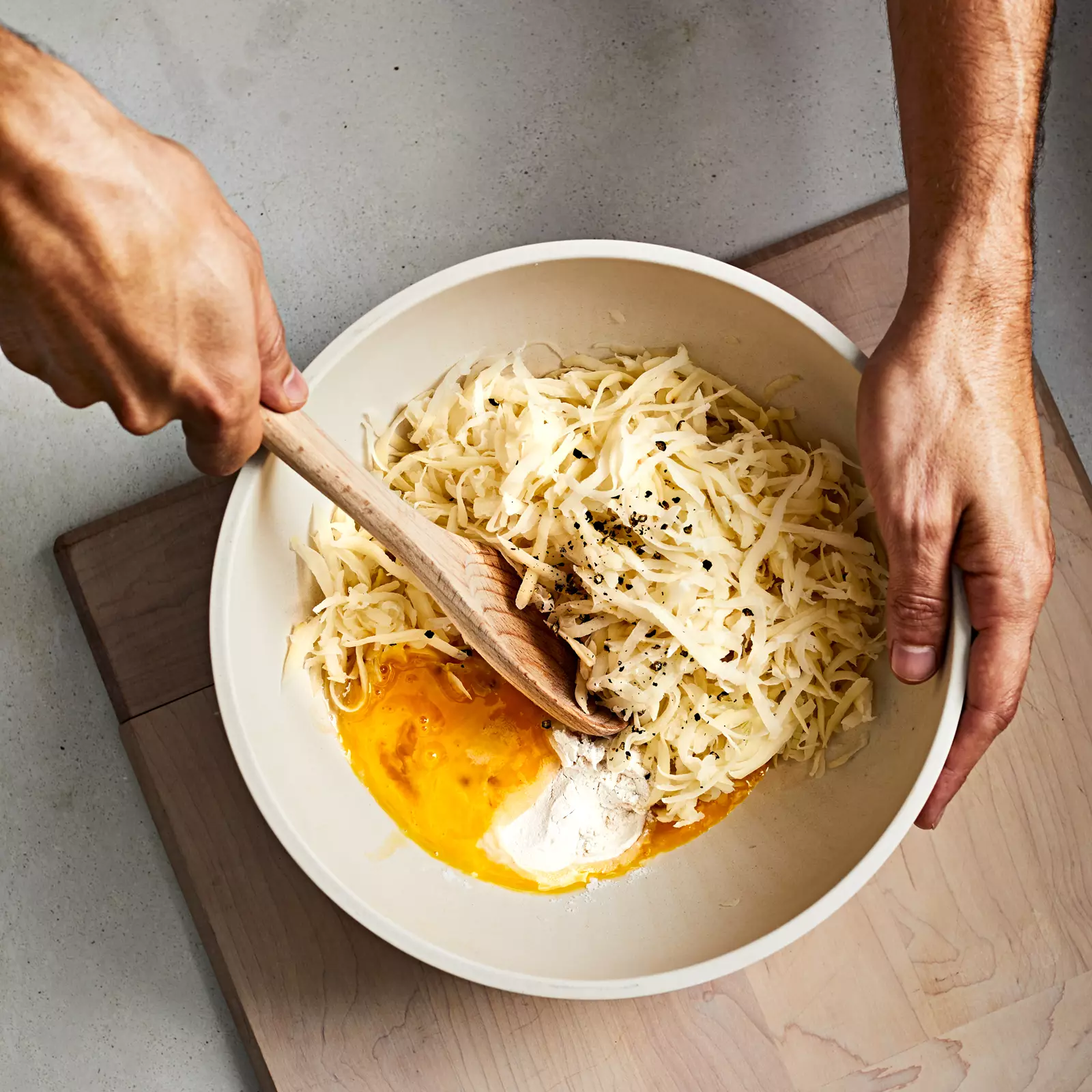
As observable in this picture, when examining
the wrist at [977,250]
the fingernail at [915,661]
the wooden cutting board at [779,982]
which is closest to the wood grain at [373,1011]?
the wooden cutting board at [779,982]

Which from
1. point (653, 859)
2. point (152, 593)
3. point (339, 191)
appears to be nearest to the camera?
point (653, 859)

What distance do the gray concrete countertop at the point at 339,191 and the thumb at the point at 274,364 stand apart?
1.56 feet

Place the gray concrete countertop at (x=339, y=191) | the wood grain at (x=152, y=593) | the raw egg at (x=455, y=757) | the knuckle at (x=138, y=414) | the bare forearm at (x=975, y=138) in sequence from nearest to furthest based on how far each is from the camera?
the knuckle at (x=138, y=414)
the bare forearm at (x=975, y=138)
the raw egg at (x=455, y=757)
the wood grain at (x=152, y=593)
the gray concrete countertop at (x=339, y=191)

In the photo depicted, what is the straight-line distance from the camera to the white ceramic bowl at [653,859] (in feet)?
3.47

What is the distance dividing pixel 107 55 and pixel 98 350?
990mm

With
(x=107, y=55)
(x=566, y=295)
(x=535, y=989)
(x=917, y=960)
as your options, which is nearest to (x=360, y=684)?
(x=535, y=989)

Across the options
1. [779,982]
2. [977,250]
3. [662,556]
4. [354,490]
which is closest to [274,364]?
[354,490]

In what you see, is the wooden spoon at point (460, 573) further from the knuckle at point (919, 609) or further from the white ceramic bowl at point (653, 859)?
the knuckle at point (919, 609)

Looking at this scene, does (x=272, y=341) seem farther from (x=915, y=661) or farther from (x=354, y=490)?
(x=915, y=661)

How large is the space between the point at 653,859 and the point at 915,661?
0.40 m

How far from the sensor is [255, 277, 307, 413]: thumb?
900mm

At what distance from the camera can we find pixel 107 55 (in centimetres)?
153

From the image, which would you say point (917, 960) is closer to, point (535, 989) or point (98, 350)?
point (535, 989)

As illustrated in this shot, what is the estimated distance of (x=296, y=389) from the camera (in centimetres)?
101
